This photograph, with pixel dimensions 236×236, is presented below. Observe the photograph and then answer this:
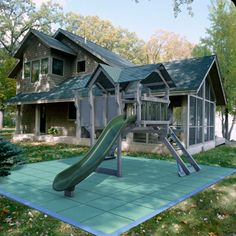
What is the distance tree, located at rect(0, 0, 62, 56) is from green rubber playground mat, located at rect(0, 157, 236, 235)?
28.7 metres

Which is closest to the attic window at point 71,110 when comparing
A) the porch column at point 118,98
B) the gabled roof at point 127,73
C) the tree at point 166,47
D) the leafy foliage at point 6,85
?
the leafy foliage at point 6,85

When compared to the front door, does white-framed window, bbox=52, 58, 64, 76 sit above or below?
above

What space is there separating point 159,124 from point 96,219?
4031mm

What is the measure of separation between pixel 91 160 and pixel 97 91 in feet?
27.1

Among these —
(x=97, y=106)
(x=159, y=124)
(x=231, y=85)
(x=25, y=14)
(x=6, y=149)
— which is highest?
(x=25, y=14)

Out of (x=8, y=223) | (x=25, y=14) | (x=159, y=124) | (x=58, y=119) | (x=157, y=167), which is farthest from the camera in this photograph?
(x=25, y=14)

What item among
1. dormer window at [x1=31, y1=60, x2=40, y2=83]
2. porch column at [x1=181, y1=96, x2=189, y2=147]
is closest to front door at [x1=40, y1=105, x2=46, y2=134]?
dormer window at [x1=31, y1=60, x2=40, y2=83]

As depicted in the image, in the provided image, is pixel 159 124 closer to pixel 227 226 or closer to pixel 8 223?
pixel 227 226

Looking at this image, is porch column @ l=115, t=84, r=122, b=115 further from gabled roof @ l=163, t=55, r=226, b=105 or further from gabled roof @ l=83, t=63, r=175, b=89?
gabled roof @ l=163, t=55, r=226, b=105

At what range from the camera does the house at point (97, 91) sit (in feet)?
25.0

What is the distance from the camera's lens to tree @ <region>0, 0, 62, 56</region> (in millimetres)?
31688

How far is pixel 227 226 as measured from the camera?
13.0 feet

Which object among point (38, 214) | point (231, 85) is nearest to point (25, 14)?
point (231, 85)

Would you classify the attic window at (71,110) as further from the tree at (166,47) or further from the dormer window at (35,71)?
the tree at (166,47)
